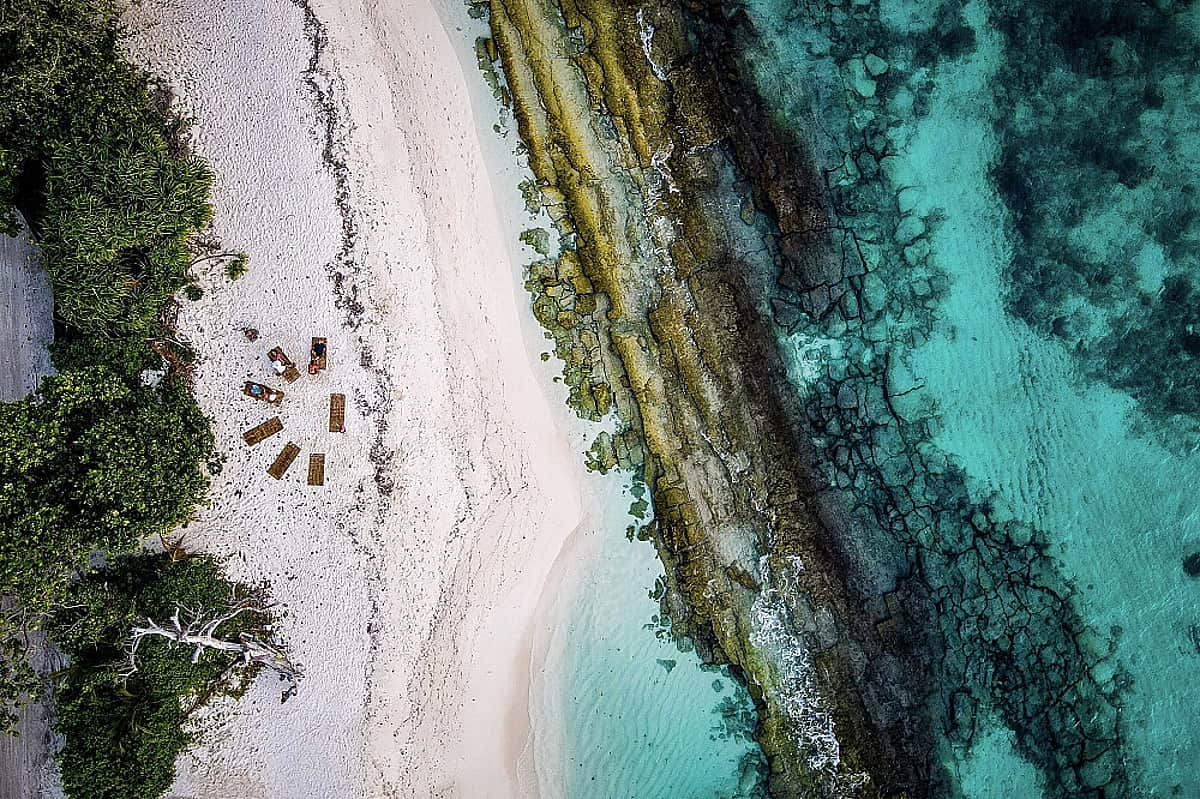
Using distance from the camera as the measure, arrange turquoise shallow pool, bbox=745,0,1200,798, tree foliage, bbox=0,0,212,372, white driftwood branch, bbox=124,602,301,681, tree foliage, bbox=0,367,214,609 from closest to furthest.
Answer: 1. tree foliage, bbox=0,367,214,609
2. tree foliage, bbox=0,0,212,372
3. white driftwood branch, bbox=124,602,301,681
4. turquoise shallow pool, bbox=745,0,1200,798

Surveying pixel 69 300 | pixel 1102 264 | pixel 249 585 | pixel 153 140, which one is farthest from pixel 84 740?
pixel 1102 264

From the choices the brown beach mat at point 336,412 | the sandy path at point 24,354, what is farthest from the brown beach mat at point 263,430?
the sandy path at point 24,354

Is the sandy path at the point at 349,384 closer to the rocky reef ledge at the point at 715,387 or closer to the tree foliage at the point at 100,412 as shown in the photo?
the tree foliage at the point at 100,412

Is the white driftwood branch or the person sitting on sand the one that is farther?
the person sitting on sand

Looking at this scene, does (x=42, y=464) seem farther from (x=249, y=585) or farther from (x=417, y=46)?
(x=417, y=46)

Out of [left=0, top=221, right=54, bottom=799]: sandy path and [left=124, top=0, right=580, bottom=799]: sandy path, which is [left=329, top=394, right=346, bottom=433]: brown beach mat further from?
[left=0, top=221, right=54, bottom=799]: sandy path

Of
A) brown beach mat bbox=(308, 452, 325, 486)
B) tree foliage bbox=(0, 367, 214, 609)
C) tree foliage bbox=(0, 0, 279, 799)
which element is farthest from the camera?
brown beach mat bbox=(308, 452, 325, 486)

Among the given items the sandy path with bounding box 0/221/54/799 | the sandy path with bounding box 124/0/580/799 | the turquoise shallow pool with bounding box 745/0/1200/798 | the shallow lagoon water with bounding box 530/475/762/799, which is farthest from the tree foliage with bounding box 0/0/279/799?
the turquoise shallow pool with bounding box 745/0/1200/798

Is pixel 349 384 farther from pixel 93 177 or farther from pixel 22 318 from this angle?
pixel 22 318
